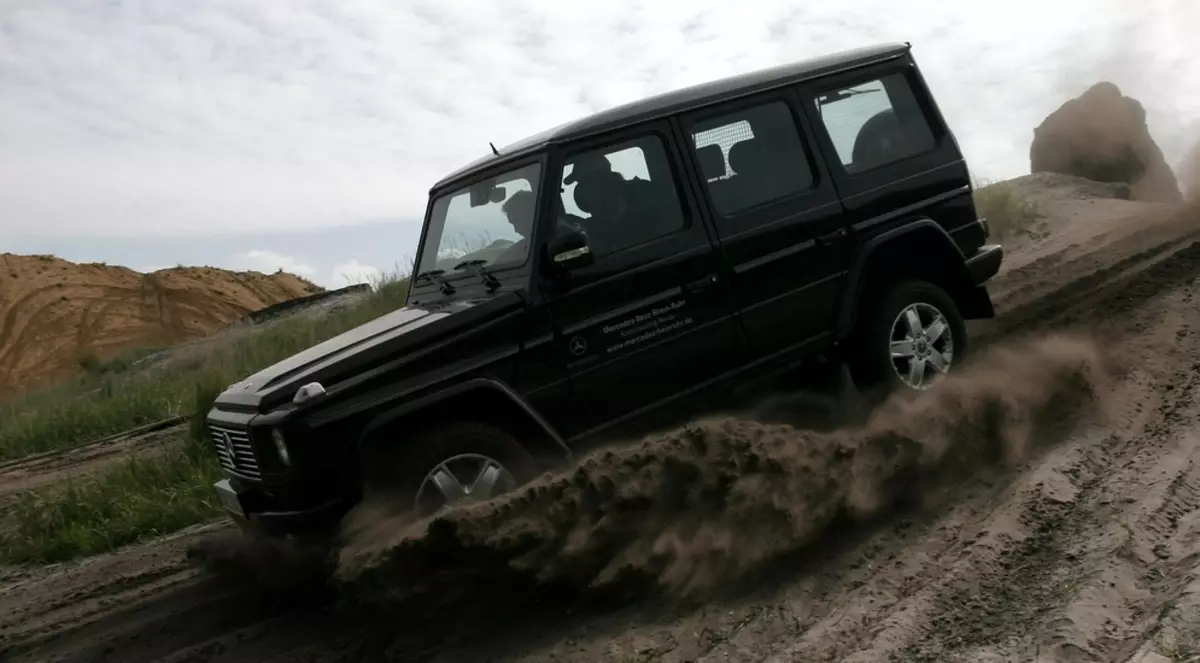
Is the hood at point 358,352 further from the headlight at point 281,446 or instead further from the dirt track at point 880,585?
the dirt track at point 880,585

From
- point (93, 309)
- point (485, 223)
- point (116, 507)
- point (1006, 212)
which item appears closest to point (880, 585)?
point (485, 223)

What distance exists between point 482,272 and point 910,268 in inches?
97.0

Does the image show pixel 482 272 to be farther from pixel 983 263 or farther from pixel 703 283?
pixel 983 263

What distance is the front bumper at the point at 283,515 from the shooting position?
12.2 ft

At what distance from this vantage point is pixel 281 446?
368cm

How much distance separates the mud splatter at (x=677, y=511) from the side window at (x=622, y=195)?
937mm

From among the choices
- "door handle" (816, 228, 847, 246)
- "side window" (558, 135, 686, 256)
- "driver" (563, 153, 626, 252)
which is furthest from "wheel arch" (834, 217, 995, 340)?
"driver" (563, 153, 626, 252)

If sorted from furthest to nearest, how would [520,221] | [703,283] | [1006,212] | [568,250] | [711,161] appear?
[1006,212] < [711,161] < [703,283] < [520,221] < [568,250]

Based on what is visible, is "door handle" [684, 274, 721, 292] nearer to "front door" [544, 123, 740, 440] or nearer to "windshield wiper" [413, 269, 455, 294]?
"front door" [544, 123, 740, 440]

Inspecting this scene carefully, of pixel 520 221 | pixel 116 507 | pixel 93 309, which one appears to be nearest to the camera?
pixel 520 221

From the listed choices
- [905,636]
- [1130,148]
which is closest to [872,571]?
[905,636]

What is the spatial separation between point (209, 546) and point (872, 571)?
9.82ft

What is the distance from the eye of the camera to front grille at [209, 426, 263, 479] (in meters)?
3.82

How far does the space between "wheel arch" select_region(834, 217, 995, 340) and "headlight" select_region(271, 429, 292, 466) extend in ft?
9.26
